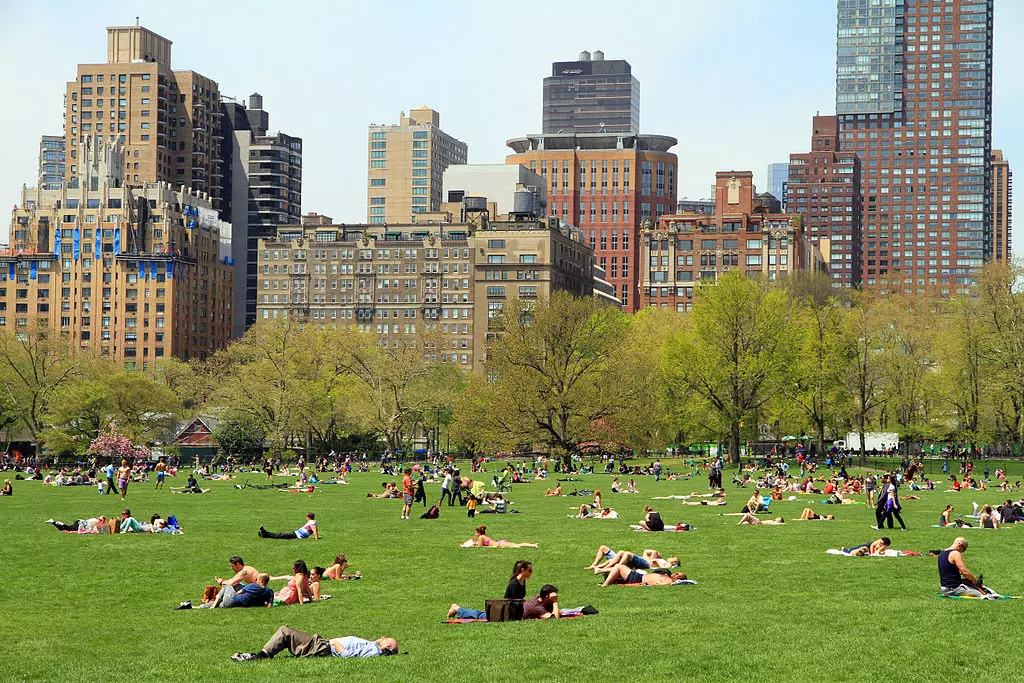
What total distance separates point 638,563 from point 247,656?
11612 millimetres

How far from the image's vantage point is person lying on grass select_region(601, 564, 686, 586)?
29422 millimetres

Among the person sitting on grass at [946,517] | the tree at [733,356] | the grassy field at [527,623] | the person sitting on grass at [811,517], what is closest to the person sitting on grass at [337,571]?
the grassy field at [527,623]

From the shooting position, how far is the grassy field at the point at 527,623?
2066cm

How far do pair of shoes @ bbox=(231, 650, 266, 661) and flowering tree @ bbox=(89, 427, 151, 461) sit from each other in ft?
279

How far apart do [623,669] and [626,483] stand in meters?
51.5

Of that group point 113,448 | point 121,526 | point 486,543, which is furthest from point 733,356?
point 121,526

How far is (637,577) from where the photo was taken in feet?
97.8

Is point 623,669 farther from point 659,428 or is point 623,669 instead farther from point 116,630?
Answer: point 659,428

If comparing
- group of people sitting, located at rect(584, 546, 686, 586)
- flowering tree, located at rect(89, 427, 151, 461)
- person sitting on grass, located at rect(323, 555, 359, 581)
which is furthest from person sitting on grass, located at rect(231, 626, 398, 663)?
flowering tree, located at rect(89, 427, 151, 461)

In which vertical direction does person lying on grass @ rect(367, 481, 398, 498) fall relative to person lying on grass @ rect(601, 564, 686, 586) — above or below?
below

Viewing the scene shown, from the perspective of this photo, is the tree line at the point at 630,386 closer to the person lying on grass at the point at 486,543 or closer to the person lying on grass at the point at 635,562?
the person lying on grass at the point at 486,543

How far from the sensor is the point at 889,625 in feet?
76.8

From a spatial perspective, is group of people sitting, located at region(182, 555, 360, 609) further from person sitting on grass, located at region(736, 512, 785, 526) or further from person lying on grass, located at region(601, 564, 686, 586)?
person sitting on grass, located at region(736, 512, 785, 526)

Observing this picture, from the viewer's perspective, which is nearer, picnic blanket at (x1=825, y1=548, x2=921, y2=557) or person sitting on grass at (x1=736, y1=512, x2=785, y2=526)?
picnic blanket at (x1=825, y1=548, x2=921, y2=557)
